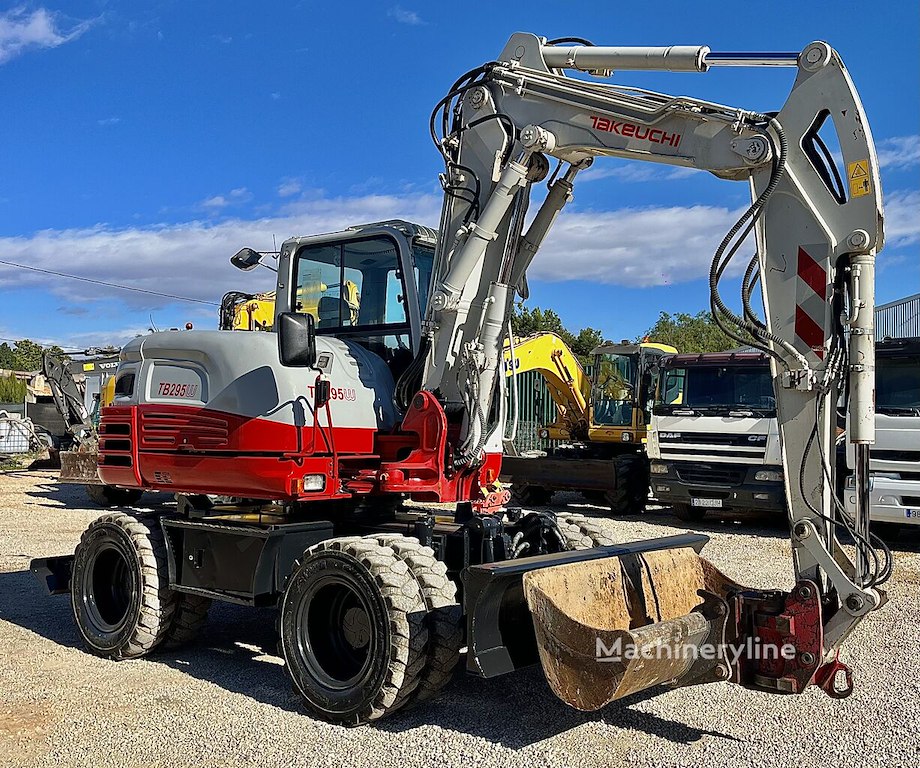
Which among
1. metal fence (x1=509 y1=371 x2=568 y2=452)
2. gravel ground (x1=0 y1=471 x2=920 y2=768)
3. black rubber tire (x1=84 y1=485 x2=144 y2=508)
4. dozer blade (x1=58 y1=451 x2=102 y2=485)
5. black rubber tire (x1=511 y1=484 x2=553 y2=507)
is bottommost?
gravel ground (x1=0 y1=471 x2=920 y2=768)

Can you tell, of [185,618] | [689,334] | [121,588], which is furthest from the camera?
[689,334]

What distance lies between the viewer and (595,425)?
1758cm

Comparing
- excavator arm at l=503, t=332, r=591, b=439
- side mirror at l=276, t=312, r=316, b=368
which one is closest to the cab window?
side mirror at l=276, t=312, r=316, b=368

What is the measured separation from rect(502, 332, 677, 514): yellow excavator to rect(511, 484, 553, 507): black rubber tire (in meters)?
0.02

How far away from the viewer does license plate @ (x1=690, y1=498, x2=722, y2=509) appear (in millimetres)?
14516

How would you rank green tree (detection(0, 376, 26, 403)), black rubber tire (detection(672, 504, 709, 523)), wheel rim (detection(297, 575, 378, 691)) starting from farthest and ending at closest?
green tree (detection(0, 376, 26, 403))
black rubber tire (detection(672, 504, 709, 523))
wheel rim (detection(297, 575, 378, 691))

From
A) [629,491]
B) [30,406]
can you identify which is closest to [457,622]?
[629,491]

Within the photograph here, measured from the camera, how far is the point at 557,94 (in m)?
6.23

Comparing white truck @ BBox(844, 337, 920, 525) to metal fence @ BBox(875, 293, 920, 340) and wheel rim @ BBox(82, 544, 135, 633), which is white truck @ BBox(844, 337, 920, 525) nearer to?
metal fence @ BBox(875, 293, 920, 340)

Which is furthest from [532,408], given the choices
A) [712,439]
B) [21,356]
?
[21,356]

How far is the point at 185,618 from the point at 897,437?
9.53 metres

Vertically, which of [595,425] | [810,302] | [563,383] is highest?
[563,383]

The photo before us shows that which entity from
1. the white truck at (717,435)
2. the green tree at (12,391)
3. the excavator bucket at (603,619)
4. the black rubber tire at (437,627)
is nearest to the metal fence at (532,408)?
the white truck at (717,435)

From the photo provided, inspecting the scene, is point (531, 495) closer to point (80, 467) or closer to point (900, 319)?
point (900, 319)
